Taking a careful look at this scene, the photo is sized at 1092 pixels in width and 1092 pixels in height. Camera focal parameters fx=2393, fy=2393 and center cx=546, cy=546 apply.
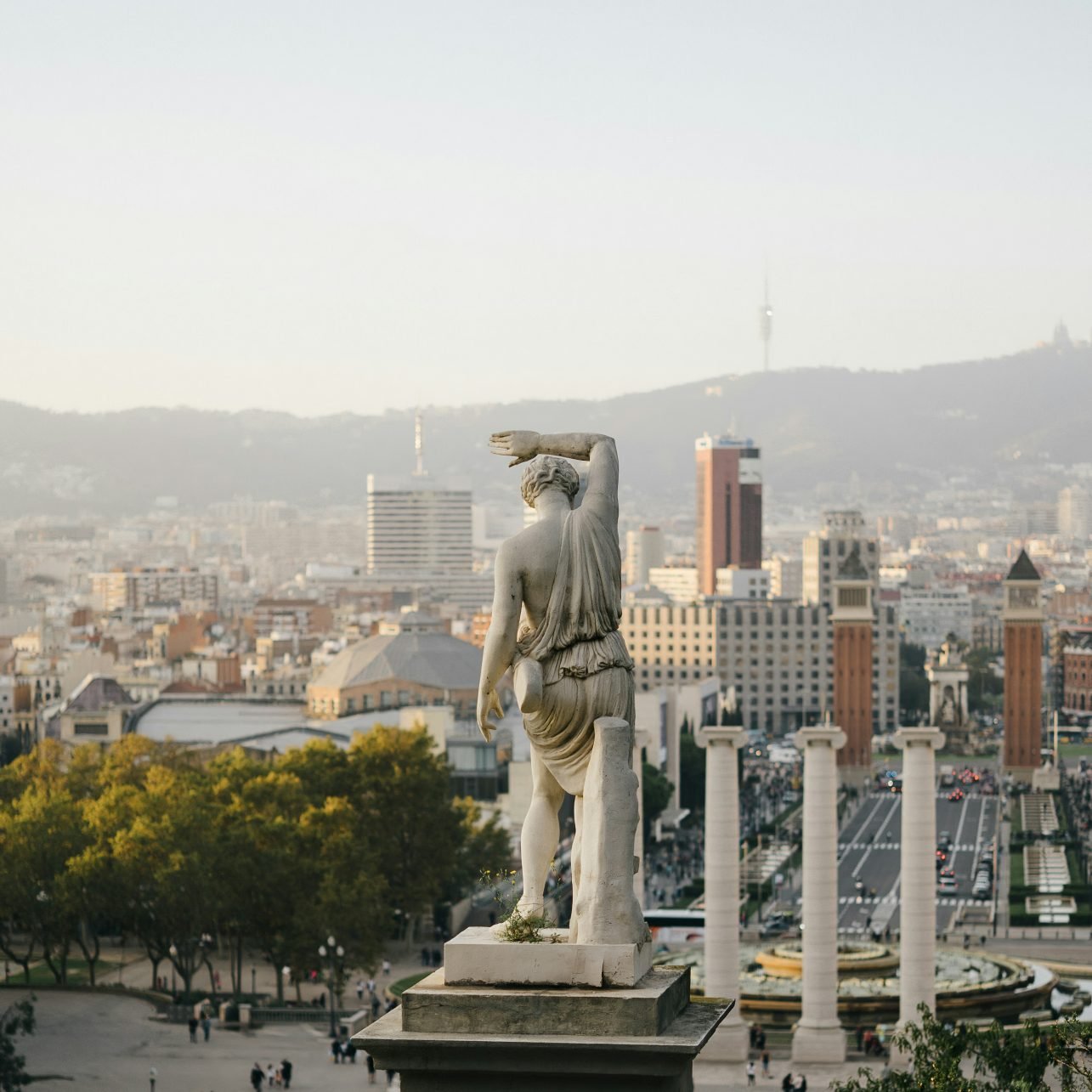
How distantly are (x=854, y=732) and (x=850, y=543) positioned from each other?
6366 cm

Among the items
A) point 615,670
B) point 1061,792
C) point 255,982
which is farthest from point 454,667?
point 615,670

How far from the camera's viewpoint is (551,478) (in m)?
11.5

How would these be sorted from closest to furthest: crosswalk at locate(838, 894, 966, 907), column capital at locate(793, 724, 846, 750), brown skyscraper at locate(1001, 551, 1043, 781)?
column capital at locate(793, 724, 846, 750)
crosswalk at locate(838, 894, 966, 907)
brown skyscraper at locate(1001, 551, 1043, 781)

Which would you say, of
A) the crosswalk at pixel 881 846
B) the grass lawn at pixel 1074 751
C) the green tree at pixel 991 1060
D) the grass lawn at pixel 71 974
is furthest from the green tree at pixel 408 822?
the grass lawn at pixel 1074 751

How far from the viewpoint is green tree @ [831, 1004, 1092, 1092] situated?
22906 millimetres

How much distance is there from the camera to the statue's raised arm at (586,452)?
1128 cm

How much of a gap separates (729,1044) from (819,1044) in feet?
5.74

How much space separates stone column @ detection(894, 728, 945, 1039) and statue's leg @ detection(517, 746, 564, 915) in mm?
33677

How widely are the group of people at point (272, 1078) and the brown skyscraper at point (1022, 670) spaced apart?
92741 millimetres

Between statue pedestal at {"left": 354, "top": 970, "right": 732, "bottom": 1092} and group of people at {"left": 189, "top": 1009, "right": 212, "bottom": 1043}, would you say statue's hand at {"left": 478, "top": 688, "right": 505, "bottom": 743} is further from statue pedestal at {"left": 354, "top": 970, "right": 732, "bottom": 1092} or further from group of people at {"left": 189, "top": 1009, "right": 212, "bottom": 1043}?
group of people at {"left": 189, "top": 1009, "right": 212, "bottom": 1043}

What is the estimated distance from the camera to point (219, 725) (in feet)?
371

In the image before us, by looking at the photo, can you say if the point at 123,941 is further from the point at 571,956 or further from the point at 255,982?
the point at 571,956

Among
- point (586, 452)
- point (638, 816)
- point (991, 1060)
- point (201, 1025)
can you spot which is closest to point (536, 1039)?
point (638, 816)

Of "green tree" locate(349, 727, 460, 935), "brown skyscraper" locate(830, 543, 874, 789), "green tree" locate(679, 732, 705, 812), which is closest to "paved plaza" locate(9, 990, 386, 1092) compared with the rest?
"green tree" locate(349, 727, 460, 935)
